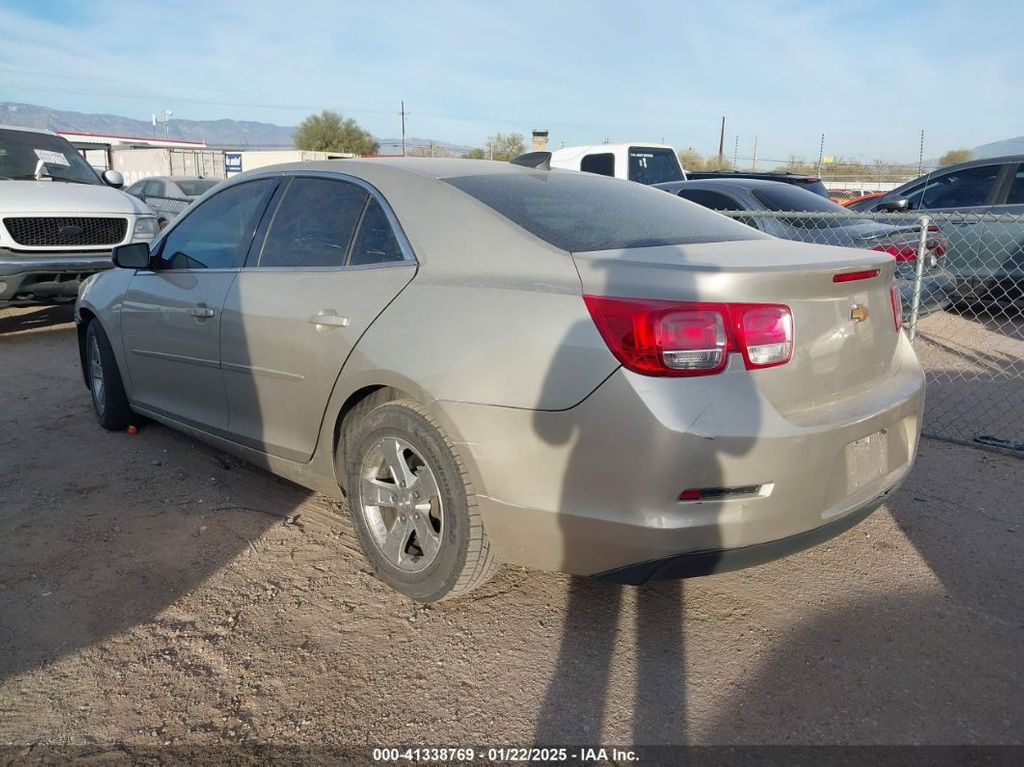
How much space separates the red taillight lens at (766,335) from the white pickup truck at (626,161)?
10020 mm

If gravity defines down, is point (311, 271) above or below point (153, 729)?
above

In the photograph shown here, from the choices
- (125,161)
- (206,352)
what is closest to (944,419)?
(206,352)

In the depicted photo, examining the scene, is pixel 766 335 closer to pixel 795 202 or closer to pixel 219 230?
pixel 219 230

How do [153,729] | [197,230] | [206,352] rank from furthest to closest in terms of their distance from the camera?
[197,230]
[206,352]
[153,729]

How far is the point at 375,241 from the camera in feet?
10.4

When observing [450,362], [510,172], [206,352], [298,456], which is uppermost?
[510,172]

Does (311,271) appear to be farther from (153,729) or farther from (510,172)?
(153,729)

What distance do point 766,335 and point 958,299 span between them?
6.55 metres

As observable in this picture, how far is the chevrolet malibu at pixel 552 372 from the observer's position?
2.36 m

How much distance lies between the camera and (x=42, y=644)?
2746 mm

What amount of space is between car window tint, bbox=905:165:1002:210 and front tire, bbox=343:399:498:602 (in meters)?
8.26

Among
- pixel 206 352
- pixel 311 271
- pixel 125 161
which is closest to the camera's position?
pixel 311 271

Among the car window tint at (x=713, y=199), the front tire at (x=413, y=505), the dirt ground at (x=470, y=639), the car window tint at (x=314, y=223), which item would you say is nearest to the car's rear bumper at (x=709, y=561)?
the dirt ground at (x=470, y=639)

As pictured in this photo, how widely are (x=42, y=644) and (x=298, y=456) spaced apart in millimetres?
1132
